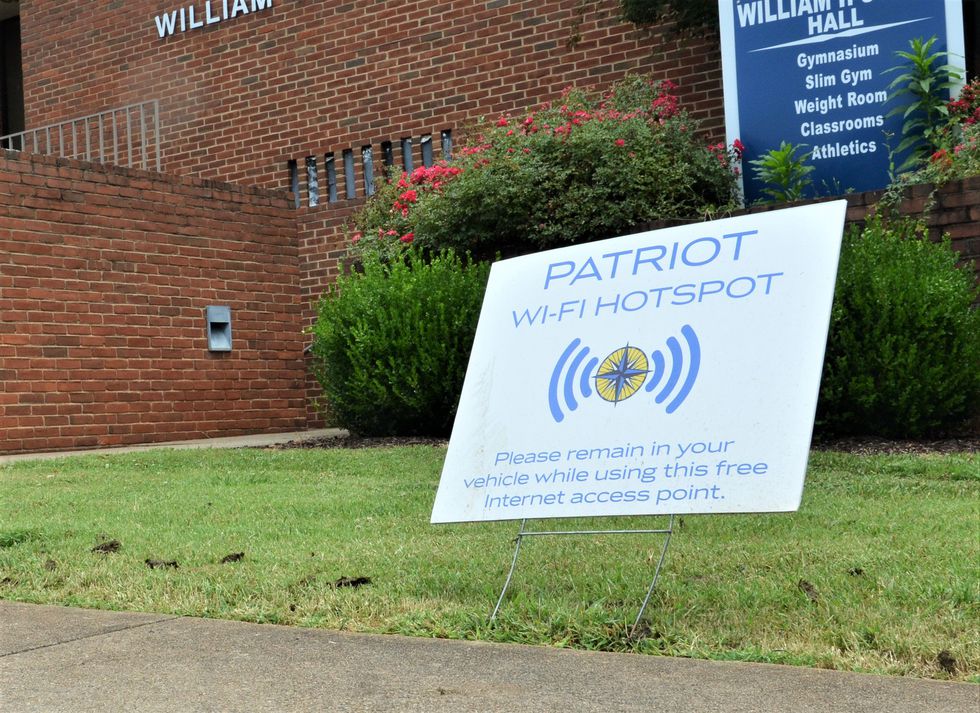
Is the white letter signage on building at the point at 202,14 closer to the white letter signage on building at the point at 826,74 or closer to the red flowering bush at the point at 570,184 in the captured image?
the red flowering bush at the point at 570,184

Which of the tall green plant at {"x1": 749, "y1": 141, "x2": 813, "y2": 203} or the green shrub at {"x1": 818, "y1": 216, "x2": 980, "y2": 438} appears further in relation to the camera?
the tall green plant at {"x1": 749, "y1": 141, "x2": 813, "y2": 203}

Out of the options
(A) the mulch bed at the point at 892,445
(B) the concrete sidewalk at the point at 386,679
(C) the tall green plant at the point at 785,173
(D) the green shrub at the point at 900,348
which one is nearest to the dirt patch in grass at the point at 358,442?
(A) the mulch bed at the point at 892,445

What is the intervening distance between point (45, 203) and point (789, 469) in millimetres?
10705

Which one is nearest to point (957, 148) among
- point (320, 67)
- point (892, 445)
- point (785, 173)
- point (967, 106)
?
point (967, 106)

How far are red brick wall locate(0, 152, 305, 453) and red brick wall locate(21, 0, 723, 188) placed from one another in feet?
6.94

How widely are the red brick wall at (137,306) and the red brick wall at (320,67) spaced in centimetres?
211

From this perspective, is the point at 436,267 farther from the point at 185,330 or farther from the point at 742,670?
the point at 742,670

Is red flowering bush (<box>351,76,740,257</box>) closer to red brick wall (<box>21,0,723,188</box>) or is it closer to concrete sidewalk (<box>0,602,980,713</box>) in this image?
red brick wall (<box>21,0,723,188</box>)

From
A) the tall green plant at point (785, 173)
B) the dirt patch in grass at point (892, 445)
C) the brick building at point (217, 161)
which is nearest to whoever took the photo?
the dirt patch in grass at point (892, 445)

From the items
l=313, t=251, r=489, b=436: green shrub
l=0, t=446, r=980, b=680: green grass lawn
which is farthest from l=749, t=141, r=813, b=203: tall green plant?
l=0, t=446, r=980, b=680: green grass lawn

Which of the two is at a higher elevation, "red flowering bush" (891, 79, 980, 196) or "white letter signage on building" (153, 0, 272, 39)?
"white letter signage on building" (153, 0, 272, 39)

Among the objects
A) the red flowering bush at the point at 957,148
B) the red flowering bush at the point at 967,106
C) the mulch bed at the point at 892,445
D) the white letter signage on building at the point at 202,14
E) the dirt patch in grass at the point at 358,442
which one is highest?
the white letter signage on building at the point at 202,14

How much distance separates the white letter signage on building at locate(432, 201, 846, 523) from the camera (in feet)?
14.1

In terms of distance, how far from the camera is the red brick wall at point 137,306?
504 inches
